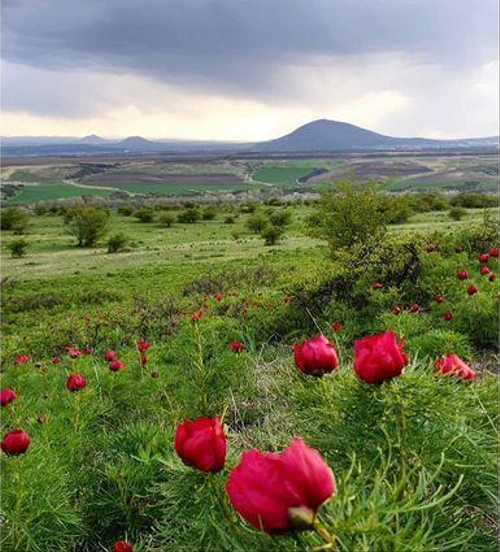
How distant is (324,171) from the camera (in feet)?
624

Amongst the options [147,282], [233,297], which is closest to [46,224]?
[147,282]

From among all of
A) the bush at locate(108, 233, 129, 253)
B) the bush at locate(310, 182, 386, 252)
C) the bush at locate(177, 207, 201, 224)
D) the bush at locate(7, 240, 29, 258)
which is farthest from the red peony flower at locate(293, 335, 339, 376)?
the bush at locate(177, 207, 201, 224)

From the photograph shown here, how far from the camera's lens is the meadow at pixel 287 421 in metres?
1.54

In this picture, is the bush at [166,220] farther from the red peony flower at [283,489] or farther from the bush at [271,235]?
the red peony flower at [283,489]

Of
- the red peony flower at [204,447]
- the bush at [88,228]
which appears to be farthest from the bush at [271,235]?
the red peony flower at [204,447]

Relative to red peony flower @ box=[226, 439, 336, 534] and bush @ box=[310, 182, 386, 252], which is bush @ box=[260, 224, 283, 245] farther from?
red peony flower @ box=[226, 439, 336, 534]

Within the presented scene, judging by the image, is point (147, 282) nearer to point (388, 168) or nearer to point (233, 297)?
point (233, 297)

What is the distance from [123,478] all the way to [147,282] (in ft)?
76.2

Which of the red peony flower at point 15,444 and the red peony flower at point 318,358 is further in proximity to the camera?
the red peony flower at point 15,444

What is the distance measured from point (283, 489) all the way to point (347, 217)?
2020 centimetres

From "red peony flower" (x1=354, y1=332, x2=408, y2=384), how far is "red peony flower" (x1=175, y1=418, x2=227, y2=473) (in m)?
0.48

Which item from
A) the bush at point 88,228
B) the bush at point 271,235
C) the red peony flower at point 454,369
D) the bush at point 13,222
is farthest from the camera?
the bush at point 13,222

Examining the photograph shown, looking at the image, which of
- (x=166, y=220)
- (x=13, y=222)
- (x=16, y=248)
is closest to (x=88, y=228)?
(x=16, y=248)

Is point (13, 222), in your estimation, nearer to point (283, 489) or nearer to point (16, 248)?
point (16, 248)
